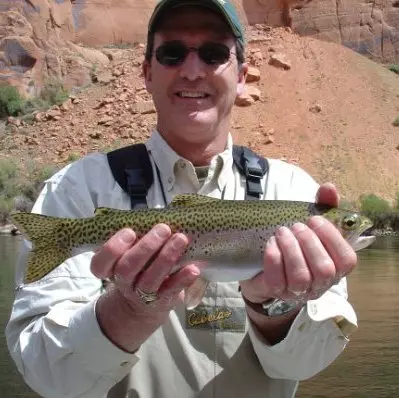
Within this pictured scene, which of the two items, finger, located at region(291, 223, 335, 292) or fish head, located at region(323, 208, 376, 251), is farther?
fish head, located at region(323, 208, 376, 251)

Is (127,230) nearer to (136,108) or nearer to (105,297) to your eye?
(105,297)

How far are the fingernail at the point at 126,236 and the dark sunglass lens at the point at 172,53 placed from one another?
1.16 meters

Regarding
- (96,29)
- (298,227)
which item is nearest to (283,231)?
(298,227)

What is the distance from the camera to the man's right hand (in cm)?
317

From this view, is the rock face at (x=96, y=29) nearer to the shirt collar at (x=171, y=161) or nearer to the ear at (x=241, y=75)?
the ear at (x=241, y=75)

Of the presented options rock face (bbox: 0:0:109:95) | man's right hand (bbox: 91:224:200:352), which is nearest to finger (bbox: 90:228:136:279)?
man's right hand (bbox: 91:224:200:352)

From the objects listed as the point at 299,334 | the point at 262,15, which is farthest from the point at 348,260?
the point at 262,15

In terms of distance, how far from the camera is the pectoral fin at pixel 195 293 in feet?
11.5

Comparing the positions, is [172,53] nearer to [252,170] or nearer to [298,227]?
[252,170]

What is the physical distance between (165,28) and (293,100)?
58.5m

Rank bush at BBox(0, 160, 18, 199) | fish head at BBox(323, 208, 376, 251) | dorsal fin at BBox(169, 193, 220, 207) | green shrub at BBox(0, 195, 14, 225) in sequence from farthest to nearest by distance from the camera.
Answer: bush at BBox(0, 160, 18, 199) < green shrub at BBox(0, 195, 14, 225) < dorsal fin at BBox(169, 193, 220, 207) < fish head at BBox(323, 208, 376, 251)

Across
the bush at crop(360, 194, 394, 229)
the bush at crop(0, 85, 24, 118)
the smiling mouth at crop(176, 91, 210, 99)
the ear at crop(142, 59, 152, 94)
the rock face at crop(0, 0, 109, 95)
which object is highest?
the ear at crop(142, 59, 152, 94)

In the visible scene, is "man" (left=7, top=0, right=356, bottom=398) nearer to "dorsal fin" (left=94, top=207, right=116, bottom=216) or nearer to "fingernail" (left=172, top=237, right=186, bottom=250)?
"fingernail" (left=172, top=237, right=186, bottom=250)

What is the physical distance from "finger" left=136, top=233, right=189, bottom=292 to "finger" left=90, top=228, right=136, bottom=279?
0.41 ft
